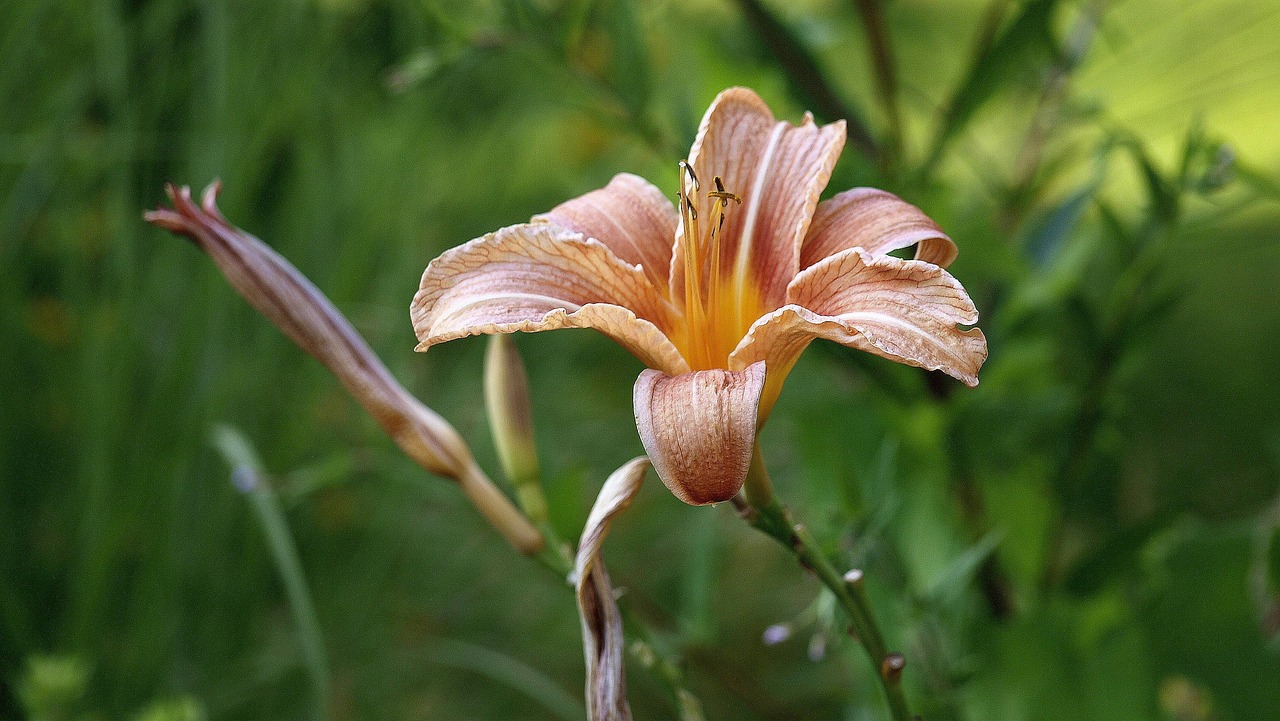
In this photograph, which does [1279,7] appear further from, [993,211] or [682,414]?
[682,414]

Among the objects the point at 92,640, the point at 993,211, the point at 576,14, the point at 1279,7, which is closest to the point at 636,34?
the point at 576,14

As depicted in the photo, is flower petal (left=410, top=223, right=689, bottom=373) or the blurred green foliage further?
the blurred green foliage

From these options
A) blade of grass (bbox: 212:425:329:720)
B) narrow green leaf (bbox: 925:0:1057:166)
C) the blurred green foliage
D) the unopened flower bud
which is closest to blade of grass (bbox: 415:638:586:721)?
the blurred green foliage

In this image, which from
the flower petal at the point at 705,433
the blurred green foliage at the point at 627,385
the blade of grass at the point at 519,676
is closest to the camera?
the flower petal at the point at 705,433

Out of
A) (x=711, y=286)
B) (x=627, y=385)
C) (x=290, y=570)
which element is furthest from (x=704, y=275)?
(x=627, y=385)

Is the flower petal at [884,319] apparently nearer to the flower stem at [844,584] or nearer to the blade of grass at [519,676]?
the flower stem at [844,584]

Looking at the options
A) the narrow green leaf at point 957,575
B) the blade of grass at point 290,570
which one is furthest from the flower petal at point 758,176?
the blade of grass at point 290,570

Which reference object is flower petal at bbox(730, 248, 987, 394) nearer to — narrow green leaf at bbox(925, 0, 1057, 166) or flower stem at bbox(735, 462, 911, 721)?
flower stem at bbox(735, 462, 911, 721)
